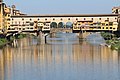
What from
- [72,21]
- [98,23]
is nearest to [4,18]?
[72,21]

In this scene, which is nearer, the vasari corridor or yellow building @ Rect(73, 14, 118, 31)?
the vasari corridor

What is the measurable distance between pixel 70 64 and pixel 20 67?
2.62 m

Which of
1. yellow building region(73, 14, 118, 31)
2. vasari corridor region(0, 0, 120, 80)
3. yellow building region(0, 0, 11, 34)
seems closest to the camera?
vasari corridor region(0, 0, 120, 80)

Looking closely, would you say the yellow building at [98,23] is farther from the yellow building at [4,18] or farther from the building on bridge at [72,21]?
the yellow building at [4,18]

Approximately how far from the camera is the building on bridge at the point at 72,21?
160 feet

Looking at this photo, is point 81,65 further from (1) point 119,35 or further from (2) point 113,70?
(1) point 119,35

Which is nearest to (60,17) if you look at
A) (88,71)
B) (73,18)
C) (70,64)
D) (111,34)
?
(73,18)

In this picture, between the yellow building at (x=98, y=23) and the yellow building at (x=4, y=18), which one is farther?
the yellow building at (x=98, y=23)

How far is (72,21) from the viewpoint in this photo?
49312 millimetres

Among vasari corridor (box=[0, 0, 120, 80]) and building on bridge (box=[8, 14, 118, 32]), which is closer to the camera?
vasari corridor (box=[0, 0, 120, 80])

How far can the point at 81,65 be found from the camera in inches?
837

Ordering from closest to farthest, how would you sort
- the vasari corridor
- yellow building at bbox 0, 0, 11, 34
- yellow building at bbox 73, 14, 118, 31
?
the vasari corridor, yellow building at bbox 0, 0, 11, 34, yellow building at bbox 73, 14, 118, 31

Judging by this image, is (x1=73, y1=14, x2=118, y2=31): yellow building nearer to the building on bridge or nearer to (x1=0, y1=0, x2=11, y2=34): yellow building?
the building on bridge

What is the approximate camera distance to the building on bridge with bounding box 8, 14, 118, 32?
48875 mm
